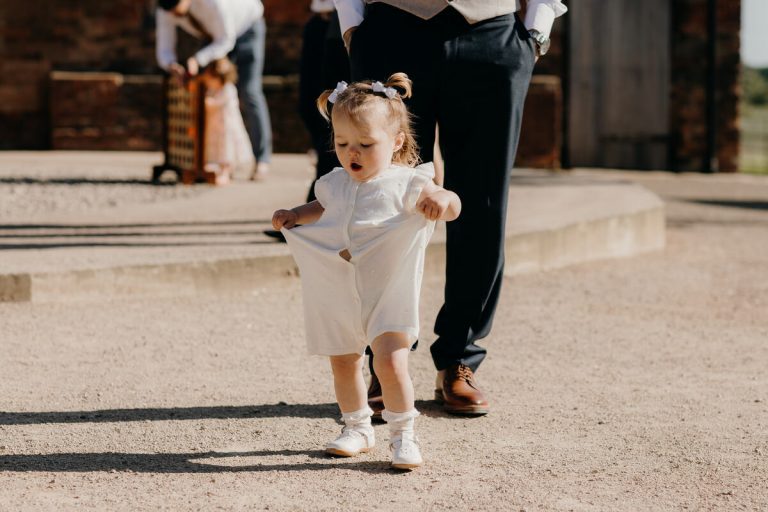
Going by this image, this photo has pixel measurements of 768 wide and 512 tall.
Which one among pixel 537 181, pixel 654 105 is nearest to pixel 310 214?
pixel 537 181

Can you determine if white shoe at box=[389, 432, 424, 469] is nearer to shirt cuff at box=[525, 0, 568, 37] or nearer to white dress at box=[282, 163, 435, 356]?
white dress at box=[282, 163, 435, 356]

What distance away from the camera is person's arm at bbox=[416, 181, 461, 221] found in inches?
132

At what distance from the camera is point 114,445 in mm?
3549

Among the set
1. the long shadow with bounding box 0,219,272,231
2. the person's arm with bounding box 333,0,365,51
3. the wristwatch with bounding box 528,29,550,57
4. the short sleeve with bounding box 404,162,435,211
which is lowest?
the long shadow with bounding box 0,219,272,231

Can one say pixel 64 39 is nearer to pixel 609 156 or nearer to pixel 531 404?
pixel 609 156

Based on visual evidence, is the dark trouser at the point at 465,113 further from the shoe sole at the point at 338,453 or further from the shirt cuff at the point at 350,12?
the shoe sole at the point at 338,453

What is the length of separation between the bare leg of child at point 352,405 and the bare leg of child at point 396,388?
0.10 m

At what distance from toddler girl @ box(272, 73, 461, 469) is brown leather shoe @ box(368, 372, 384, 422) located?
397 millimetres

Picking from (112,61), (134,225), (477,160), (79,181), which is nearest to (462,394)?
(477,160)

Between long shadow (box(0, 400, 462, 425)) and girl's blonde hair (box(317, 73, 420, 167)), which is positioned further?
long shadow (box(0, 400, 462, 425))

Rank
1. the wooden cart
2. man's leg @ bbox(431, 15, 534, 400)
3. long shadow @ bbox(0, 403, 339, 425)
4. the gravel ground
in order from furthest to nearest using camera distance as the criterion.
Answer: the wooden cart
the gravel ground
man's leg @ bbox(431, 15, 534, 400)
long shadow @ bbox(0, 403, 339, 425)

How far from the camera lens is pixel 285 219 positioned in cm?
343

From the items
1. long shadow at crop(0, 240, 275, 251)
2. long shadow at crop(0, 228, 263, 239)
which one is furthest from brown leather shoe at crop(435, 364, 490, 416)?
long shadow at crop(0, 228, 263, 239)

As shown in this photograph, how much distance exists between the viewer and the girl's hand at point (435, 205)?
131 inches
